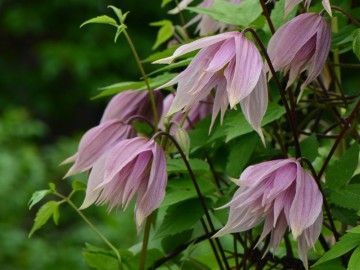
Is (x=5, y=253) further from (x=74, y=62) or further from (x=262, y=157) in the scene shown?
(x=262, y=157)

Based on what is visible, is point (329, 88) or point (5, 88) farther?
point (5, 88)

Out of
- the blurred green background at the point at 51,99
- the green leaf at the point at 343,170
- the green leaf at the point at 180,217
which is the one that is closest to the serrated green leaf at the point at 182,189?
the green leaf at the point at 180,217

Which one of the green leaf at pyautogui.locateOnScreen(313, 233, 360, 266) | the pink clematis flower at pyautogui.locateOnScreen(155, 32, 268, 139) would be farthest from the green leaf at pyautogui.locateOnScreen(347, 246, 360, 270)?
the pink clematis flower at pyautogui.locateOnScreen(155, 32, 268, 139)

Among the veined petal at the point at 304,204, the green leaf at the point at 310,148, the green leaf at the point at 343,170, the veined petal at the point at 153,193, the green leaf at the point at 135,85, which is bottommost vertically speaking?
the green leaf at the point at 343,170

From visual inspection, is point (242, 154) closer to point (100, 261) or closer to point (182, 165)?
point (182, 165)

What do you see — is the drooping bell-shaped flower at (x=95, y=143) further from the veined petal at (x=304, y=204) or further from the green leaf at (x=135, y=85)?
the veined petal at (x=304, y=204)

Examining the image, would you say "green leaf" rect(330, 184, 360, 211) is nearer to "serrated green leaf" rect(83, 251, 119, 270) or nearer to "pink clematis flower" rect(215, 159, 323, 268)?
"pink clematis flower" rect(215, 159, 323, 268)

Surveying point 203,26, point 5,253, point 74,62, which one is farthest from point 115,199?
point 74,62
